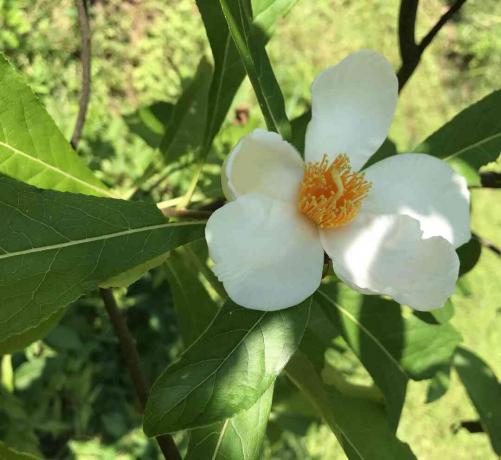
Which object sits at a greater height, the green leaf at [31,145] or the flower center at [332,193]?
the green leaf at [31,145]

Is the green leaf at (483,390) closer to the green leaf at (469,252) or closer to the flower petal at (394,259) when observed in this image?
the green leaf at (469,252)

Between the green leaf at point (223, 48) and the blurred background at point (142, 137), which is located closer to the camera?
the green leaf at point (223, 48)

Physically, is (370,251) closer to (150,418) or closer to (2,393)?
(150,418)

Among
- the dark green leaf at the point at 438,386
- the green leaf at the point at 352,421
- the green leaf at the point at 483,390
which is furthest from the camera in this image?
the green leaf at the point at 483,390

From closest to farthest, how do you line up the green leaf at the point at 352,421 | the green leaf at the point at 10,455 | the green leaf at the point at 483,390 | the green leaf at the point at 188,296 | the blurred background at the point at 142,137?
1. the green leaf at the point at 10,455
2. the green leaf at the point at 352,421
3. the green leaf at the point at 188,296
4. the green leaf at the point at 483,390
5. the blurred background at the point at 142,137

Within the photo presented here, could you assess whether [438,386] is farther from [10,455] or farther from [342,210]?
[10,455]

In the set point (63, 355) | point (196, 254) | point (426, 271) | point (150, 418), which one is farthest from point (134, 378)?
point (63, 355)

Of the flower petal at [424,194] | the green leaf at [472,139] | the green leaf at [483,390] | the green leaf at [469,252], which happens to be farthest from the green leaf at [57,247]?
the green leaf at [483,390]
